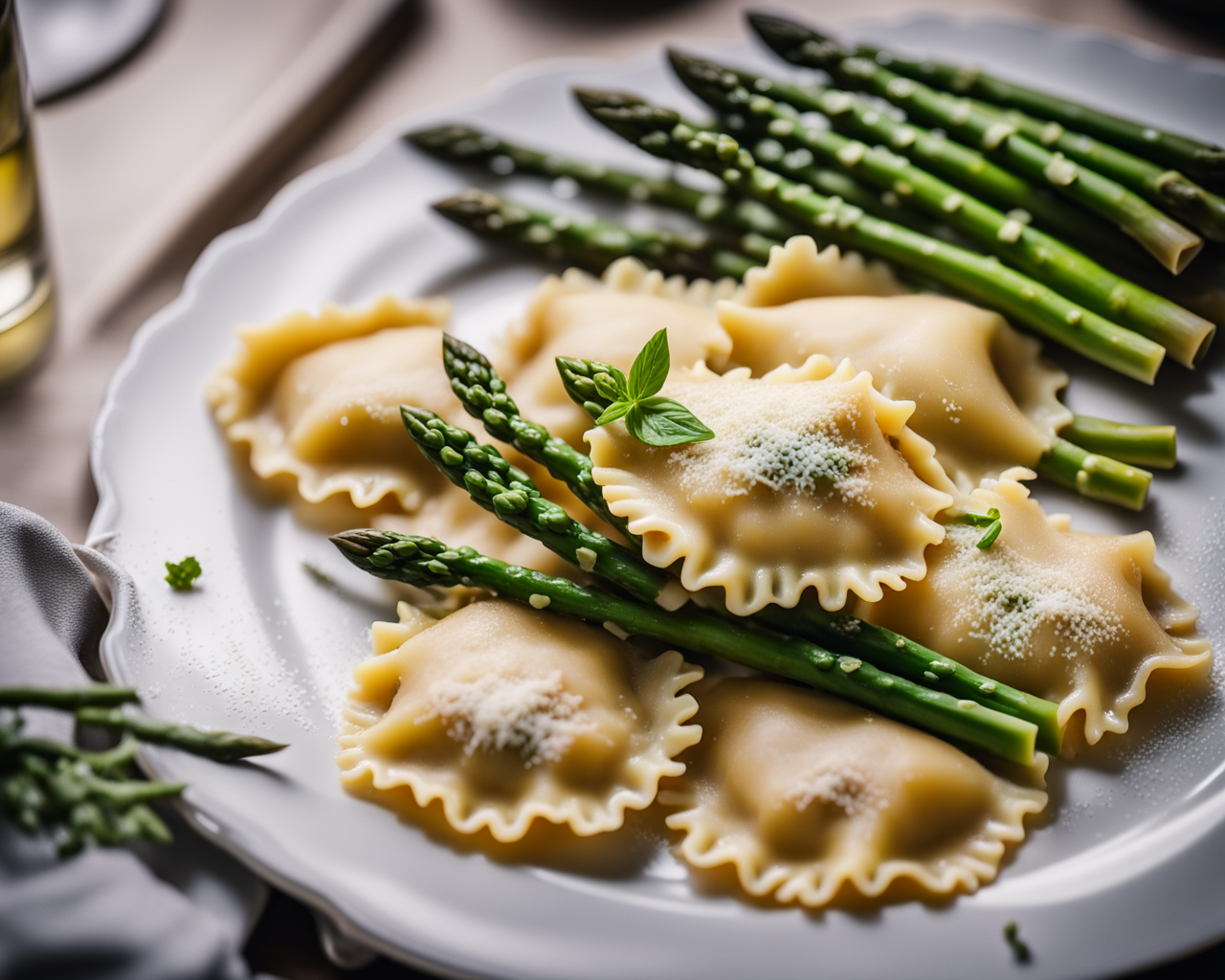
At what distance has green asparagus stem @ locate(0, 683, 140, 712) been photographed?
2.54 metres

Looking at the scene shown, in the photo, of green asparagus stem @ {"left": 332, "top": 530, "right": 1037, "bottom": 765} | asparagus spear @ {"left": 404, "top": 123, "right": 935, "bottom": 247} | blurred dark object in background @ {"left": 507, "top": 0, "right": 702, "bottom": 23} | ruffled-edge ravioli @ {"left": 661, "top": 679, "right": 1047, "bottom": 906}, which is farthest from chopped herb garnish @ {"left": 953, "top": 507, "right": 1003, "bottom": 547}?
blurred dark object in background @ {"left": 507, "top": 0, "right": 702, "bottom": 23}

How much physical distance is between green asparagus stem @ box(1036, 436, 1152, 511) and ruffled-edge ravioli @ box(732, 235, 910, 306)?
2.77 feet

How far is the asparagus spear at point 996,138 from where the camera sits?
3625 millimetres

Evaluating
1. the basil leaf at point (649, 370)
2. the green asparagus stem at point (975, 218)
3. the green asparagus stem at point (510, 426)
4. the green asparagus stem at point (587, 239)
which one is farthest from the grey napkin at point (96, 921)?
the green asparagus stem at point (975, 218)

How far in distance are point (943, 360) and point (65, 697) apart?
9.01 feet

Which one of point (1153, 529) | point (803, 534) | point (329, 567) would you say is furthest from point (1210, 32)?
point (329, 567)

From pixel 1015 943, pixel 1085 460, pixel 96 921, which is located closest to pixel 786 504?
pixel 1085 460

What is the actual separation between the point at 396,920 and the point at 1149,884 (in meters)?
1.91

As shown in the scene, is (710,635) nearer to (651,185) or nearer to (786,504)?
(786,504)

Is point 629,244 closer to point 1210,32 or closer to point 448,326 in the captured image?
point 448,326

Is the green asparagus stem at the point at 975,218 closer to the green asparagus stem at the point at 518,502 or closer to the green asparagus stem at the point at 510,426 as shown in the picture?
the green asparagus stem at the point at 510,426

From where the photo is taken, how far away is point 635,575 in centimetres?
311

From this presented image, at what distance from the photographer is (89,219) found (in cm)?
463

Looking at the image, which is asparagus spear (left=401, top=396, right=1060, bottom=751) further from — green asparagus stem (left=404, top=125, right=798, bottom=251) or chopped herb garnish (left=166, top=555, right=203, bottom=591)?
green asparagus stem (left=404, top=125, right=798, bottom=251)
